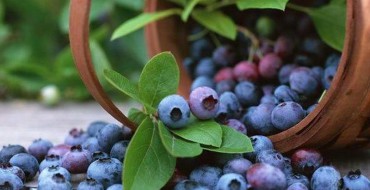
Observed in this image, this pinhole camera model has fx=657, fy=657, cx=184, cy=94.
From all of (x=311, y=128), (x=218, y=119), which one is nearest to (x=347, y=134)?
(x=311, y=128)

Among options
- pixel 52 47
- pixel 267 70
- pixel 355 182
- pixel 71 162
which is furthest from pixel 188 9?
pixel 52 47

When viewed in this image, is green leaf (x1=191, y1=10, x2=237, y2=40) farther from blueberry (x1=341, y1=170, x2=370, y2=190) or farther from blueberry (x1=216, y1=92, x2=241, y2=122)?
blueberry (x1=341, y1=170, x2=370, y2=190)

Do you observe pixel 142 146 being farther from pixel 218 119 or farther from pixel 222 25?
pixel 222 25

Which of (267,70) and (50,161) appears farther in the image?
(267,70)

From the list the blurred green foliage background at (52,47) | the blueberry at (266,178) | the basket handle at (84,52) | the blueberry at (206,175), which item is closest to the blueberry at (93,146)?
the basket handle at (84,52)

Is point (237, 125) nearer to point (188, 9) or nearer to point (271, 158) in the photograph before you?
point (271, 158)

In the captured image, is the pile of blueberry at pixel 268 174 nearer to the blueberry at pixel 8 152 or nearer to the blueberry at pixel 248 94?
the blueberry at pixel 248 94

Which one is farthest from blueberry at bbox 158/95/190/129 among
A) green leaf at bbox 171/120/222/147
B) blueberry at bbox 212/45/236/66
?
blueberry at bbox 212/45/236/66
